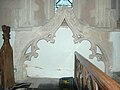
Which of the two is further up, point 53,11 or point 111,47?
point 53,11

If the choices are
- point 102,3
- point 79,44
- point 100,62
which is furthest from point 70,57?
point 102,3

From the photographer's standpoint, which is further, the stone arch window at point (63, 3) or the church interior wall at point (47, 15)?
the stone arch window at point (63, 3)

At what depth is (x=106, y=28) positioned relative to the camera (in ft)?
14.8

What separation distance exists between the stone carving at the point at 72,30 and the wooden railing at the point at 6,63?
1.14 metres

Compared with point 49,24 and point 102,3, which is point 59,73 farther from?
point 102,3

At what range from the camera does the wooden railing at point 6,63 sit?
3209 millimetres

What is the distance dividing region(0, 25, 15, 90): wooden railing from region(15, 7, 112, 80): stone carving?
3.73ft

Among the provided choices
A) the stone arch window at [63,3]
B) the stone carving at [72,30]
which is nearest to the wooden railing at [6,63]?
the stone carving at [72,30]

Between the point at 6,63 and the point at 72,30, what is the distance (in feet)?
5.76

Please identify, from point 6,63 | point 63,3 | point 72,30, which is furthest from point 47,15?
point 6,63

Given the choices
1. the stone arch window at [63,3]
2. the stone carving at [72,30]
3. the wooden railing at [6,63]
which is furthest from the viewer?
the stone arch window at [63,3]

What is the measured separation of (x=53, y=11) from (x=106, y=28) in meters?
1.19

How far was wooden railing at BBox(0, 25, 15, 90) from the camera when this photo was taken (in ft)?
10.5

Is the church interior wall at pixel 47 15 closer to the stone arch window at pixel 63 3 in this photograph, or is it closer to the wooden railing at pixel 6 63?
the stone arch window at pixel 63 3
